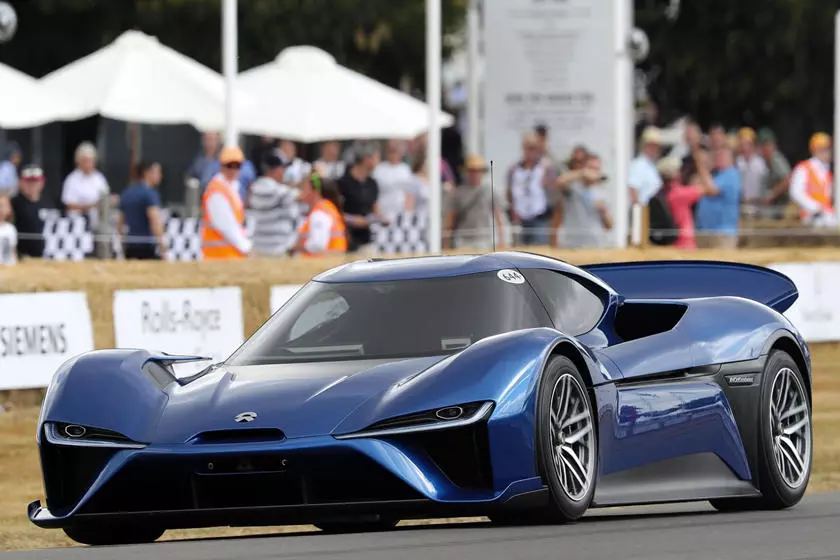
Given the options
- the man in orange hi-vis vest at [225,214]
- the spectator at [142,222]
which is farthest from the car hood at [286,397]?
the spectator at [142,222]

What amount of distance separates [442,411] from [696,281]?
3.08m

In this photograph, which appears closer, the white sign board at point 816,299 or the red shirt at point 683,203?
the white sign board at point 816,299

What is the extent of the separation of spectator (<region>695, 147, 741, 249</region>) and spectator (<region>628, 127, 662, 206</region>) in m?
0.64

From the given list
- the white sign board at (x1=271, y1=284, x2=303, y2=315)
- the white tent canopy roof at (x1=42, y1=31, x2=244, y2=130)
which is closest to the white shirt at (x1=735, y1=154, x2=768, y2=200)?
the white tent canopy roof at (x1=42, y1=31, x2=244, y2=130)

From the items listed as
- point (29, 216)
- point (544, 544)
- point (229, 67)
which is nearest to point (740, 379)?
point (544, 544)

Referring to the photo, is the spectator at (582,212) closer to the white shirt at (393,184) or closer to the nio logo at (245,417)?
the white shirt at (393,184)

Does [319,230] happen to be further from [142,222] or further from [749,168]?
[749,168]

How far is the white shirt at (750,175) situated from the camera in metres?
31.6

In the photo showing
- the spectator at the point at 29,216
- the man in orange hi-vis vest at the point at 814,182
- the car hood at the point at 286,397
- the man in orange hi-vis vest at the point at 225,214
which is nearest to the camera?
the car hood at the point at 286,397

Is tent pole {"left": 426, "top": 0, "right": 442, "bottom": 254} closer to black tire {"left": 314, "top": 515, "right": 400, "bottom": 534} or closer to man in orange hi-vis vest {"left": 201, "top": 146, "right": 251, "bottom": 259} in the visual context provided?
man in orange hi-vis vest {"left": 201, "top": 146, "right": 251, "bottom": 259}

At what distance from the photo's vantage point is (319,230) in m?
19.4

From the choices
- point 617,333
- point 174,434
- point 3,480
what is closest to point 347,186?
point 3,480

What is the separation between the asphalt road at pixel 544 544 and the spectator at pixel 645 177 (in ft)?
48.2

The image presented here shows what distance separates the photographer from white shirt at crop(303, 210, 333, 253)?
19.4m
